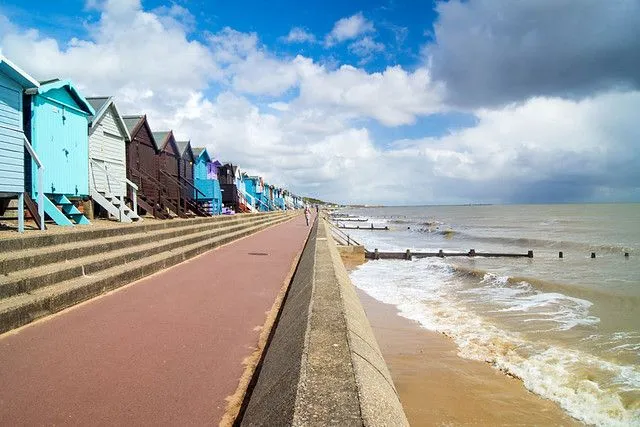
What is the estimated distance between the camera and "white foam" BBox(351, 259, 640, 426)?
Result: 559 cm

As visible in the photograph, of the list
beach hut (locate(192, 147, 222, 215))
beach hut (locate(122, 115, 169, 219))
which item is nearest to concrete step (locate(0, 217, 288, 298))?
beach hut (locate(122, 115, 169, 219))

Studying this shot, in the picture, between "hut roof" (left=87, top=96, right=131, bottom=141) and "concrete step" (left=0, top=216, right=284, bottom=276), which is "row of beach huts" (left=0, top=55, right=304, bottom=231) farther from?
"concrete step" (left=0, top=216, right=284, bottom=276)

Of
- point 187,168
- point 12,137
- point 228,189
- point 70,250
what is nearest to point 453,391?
point 70,250

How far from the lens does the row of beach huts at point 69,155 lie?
303 inches

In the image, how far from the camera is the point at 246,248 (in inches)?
506

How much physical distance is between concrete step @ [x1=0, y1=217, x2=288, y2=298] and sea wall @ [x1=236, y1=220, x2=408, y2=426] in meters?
3.11

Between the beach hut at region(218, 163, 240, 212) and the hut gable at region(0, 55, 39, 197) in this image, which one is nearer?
the hut gable at region(0, 55, 39, 197)

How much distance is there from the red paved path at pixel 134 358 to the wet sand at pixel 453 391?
2.35m

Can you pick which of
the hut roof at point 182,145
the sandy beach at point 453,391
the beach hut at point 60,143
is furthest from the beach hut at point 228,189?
the sandy beach at point 453,391

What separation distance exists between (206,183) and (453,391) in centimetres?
2221

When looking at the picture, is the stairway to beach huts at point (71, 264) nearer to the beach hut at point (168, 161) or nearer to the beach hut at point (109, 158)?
the beach hut at point (109, 158)

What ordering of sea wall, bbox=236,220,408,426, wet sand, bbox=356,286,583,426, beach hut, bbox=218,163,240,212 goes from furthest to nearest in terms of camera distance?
beach hut, bbox=218,163,240,212, wet sand, bbox=356,286,583,426, sea wall, bbox=236,220,408,426

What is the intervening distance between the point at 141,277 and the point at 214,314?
2717mm

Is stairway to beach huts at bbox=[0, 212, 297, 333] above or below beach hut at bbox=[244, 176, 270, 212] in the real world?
below
